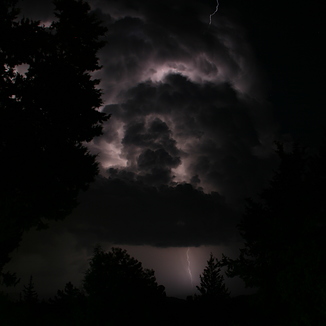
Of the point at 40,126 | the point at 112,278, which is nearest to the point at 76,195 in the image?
the point at 40,126

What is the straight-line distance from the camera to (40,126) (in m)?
18.0

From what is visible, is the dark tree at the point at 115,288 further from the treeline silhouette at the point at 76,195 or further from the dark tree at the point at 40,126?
the dark tree at the point at 40,126

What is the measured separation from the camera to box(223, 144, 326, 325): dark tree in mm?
16125

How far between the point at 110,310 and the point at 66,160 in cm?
975

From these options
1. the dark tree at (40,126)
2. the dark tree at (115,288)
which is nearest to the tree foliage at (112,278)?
the dark tree at (115,288)

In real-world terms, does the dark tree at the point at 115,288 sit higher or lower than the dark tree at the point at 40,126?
lower

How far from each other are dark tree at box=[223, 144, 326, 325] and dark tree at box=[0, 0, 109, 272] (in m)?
12.2

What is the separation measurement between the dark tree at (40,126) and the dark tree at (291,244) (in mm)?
12213

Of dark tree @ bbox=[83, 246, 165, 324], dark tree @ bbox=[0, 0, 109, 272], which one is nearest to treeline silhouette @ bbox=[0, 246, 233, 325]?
dark tree @ bbox=[83, 246, 165, 324]

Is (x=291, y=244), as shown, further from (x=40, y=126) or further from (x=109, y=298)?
(x=40, y=126)

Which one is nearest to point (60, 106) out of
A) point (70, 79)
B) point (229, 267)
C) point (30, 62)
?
point (70, 79)

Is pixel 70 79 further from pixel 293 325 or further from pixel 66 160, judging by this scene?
pixel 293 325

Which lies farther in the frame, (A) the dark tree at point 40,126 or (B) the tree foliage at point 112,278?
(A) the dark tree at point 40,126

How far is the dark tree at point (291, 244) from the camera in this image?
635 inches
